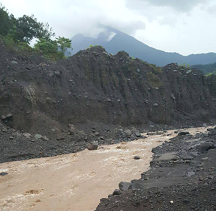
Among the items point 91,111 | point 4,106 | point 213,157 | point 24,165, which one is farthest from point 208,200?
point 91,111

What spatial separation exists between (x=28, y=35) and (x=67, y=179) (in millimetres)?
30049

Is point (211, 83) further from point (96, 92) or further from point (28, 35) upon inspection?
point (28, 35)

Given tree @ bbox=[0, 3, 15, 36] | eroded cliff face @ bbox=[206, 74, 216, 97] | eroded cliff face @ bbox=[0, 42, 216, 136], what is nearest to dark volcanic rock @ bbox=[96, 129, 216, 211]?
eroded cliff face @ bbox=[0, 42, 216, 136]

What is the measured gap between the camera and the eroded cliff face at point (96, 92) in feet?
63.4

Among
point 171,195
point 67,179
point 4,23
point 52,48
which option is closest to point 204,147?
point 171,195

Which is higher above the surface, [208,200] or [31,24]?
[31,24]

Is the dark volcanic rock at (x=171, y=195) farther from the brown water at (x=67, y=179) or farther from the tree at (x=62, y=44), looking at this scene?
the tree at (x=62, y=44)

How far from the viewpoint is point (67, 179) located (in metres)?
10.3

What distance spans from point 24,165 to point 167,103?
82.9 ft

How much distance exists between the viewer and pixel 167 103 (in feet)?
112

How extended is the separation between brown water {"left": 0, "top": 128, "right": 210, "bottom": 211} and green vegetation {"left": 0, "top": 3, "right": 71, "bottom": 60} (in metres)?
16.6

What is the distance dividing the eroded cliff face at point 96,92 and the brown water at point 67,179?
5966mm

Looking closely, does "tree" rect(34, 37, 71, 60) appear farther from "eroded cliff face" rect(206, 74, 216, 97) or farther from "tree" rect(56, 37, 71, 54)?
"eroded cliff face" rect(206, 74, 216, 97)

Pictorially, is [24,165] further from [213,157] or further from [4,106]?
[213,157]
